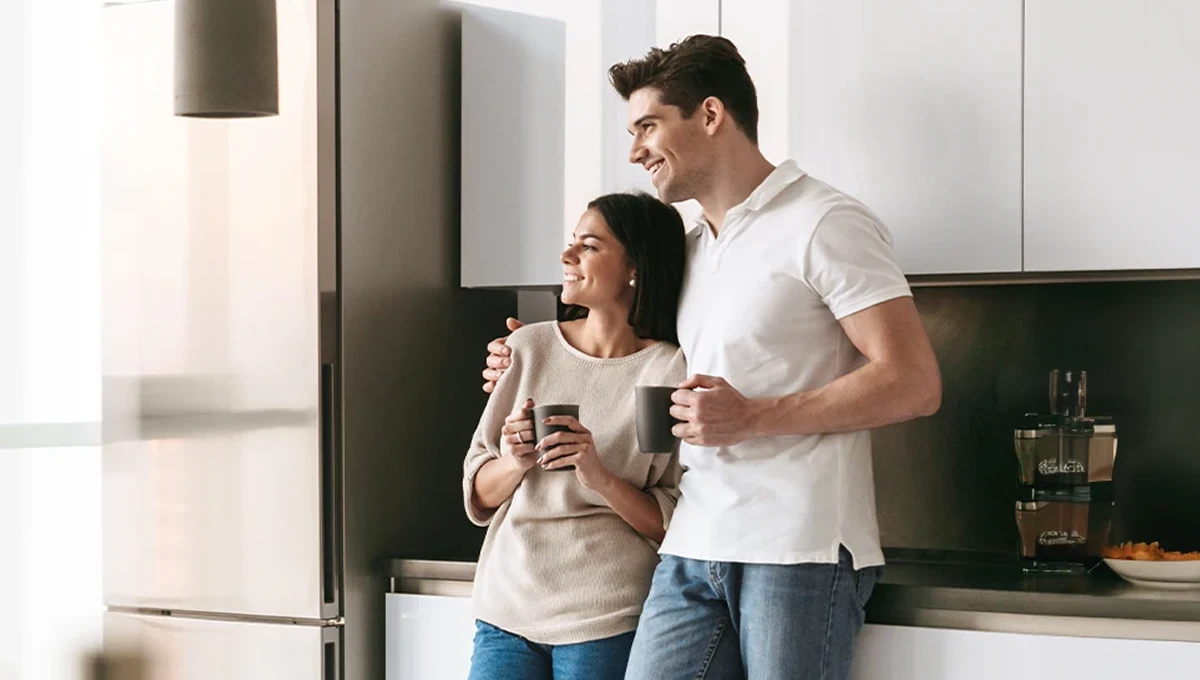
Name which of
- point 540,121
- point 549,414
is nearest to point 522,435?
point 549,414

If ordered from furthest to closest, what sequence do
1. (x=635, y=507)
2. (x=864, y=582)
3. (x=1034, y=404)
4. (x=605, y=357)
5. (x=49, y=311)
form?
1. (x=49, y=311)
2. (x=1034, y=404)
3. (x=605, y=357)
4. (x=635, y=507)
5. (x=864, y=582)

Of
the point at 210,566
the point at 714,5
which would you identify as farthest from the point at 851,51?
the point at 210,566

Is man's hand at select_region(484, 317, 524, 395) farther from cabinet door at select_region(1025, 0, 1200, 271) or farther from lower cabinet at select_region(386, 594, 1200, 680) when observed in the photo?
cabinet door at select_region(1025, 0, 1200, 271)

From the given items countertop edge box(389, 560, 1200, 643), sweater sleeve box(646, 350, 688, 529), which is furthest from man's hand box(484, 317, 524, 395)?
countertop edge box(389, 560, 1200, 643)

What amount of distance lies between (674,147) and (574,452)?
0.43 m

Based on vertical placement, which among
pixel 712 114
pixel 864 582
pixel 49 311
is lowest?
pixel 864 582

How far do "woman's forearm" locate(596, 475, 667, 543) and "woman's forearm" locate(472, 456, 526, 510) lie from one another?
133mm

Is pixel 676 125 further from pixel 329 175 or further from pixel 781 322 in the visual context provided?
pixel 329 175

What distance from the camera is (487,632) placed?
2.01 m

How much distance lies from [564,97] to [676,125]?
534mm

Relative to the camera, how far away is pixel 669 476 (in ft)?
6.63

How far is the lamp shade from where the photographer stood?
1.75 metres

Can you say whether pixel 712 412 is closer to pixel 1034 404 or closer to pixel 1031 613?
pixel 1031 613

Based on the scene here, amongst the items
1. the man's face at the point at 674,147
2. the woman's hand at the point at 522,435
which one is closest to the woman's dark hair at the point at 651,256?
the man's face at the point at 674,147
